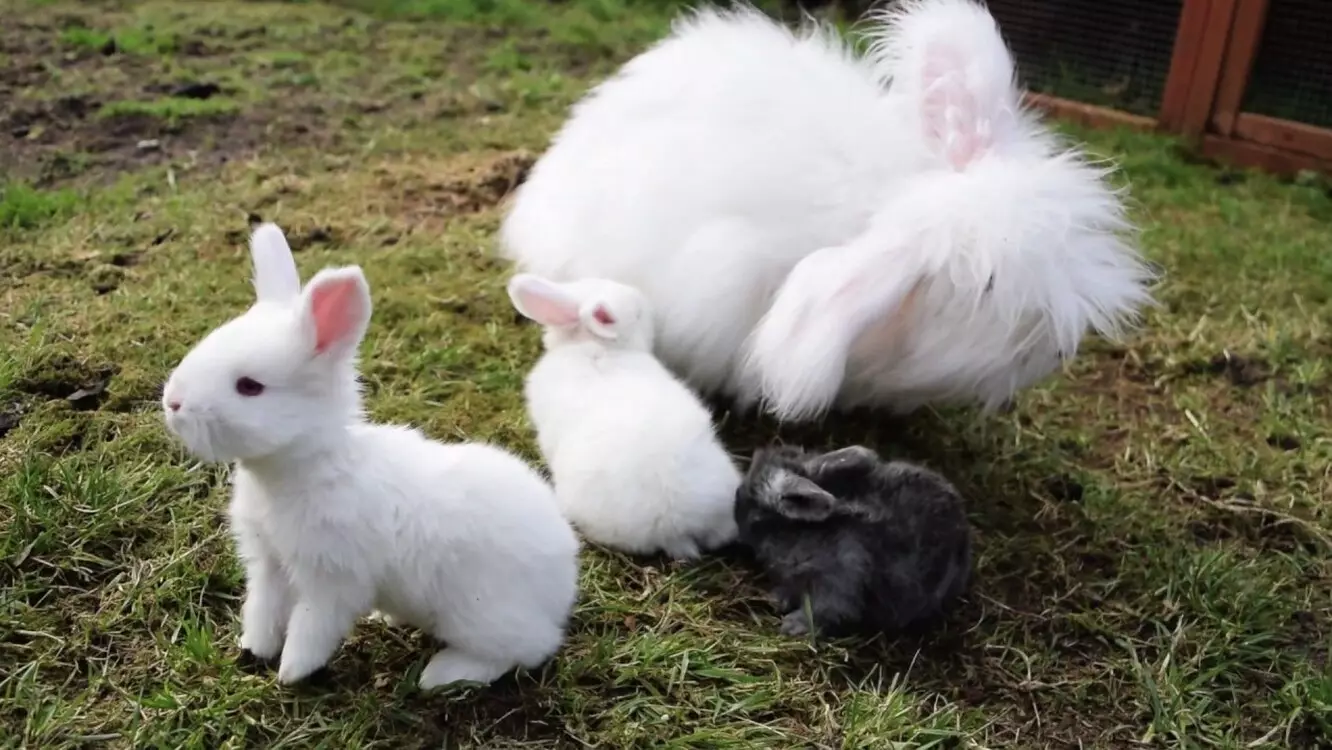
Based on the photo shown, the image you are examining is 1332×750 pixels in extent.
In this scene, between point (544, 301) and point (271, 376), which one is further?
point (544, 301)

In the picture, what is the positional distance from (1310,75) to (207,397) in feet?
15.5

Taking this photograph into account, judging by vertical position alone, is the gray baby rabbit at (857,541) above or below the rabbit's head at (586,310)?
below

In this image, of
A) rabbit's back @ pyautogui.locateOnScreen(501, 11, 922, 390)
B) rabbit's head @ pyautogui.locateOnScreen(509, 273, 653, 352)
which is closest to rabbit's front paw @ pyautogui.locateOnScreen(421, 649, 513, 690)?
rabbit's head @ pyautogui.locateOnScreen(509, 273, 653, 352)

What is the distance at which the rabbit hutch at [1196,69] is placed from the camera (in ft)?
15.4

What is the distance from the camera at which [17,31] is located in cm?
517

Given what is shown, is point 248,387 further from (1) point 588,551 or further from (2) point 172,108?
(2) point 172,108

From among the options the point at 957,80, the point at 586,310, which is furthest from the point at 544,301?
the point at 957,80

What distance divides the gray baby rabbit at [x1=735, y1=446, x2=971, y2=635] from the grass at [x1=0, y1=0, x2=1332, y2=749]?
64mm

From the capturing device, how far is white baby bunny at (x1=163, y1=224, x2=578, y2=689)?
5.21 feet

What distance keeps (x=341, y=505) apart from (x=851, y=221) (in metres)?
1.36

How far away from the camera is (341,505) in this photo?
66.6 inches

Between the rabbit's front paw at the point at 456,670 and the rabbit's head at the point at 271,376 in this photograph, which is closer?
the rabbit's head at the point at 271,376

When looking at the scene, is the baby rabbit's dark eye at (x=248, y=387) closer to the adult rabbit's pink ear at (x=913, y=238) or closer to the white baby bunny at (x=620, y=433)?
the white baby bunny at (x=620, y=433)

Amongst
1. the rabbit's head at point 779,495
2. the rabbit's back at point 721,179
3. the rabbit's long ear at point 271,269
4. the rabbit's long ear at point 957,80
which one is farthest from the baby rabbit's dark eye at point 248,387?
the rabbit's long ear at point 957,80
